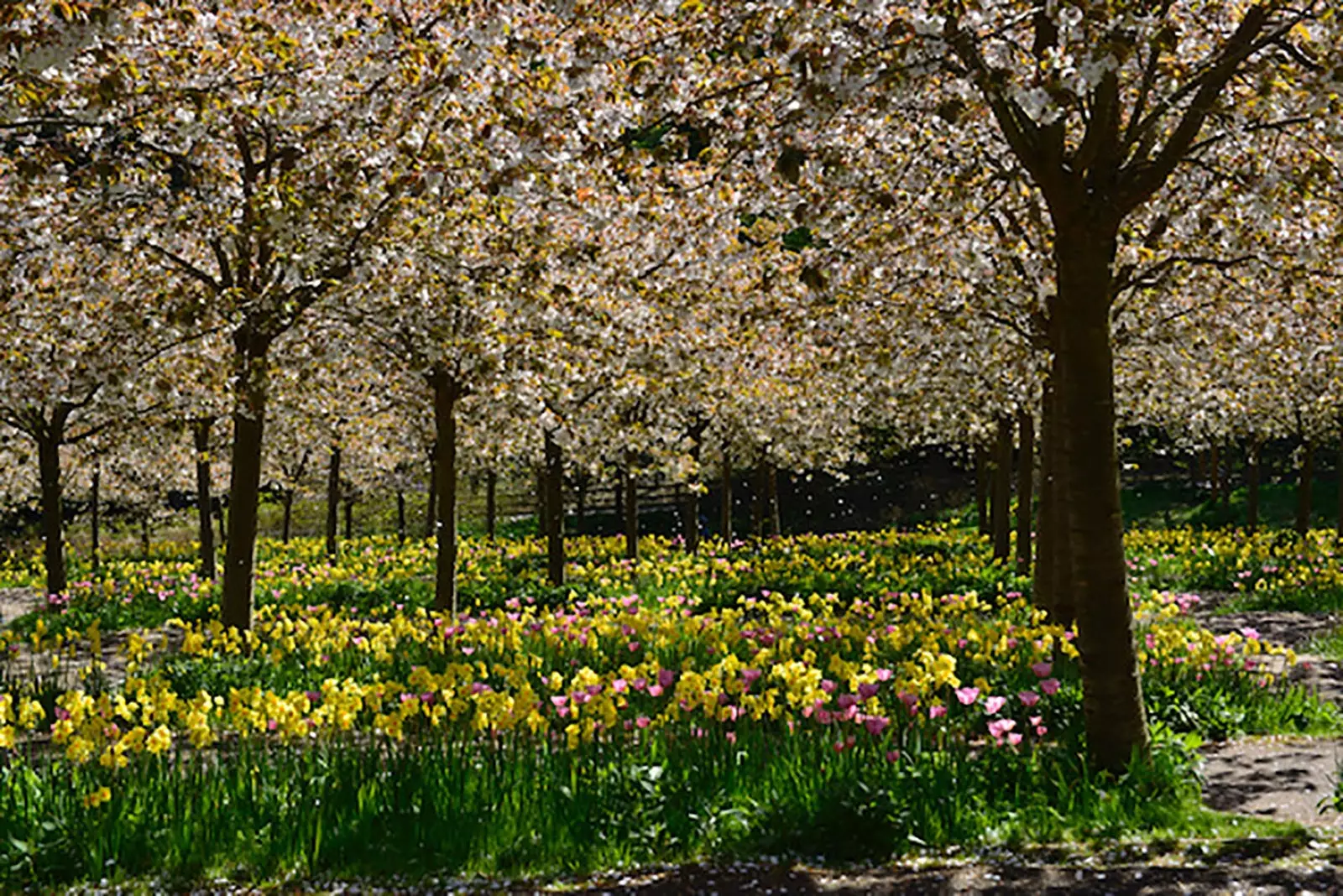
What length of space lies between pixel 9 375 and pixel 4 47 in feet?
22.4

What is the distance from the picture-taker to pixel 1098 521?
230 inches

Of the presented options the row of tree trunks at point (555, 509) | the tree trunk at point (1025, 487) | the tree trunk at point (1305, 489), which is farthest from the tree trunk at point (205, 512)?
the tree trunk at point (1305, 489)

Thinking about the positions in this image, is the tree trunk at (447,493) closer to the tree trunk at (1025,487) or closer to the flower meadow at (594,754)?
the flower meadow at (594,754)

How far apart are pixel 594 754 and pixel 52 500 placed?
524 inches

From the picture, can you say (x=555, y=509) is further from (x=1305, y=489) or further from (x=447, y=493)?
(x=1305, y=489)

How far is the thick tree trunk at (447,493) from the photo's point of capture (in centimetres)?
1198

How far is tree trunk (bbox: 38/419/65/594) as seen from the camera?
15473 mm

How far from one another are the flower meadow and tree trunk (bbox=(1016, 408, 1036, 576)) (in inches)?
243

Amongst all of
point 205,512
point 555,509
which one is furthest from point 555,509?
point 205,512

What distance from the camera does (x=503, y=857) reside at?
504 centimetres

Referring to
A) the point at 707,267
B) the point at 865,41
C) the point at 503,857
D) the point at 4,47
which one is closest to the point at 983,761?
the point at 503,857

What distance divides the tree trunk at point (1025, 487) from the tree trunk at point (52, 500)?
1349cm

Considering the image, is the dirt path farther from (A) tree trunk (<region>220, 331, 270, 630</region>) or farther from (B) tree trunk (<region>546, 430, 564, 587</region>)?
(B) tree trunk (<region>546, 430, 564, 587</region>)

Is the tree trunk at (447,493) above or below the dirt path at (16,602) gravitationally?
above
